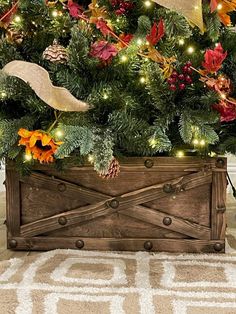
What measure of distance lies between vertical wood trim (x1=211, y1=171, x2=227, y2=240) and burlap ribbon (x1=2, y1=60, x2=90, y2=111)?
39cm

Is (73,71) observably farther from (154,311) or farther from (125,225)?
(154,311)

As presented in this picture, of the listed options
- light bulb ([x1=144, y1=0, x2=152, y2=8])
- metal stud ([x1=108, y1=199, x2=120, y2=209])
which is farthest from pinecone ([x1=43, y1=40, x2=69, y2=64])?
metal stud ([x1=108, y1=199, x2=120, y2=209])

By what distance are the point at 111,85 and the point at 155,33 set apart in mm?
148

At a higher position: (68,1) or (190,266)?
(68,1)

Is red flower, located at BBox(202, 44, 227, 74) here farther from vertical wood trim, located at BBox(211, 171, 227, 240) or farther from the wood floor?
the wood floor

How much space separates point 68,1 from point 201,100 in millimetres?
384

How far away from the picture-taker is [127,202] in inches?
49.5

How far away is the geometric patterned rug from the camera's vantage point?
949 mm

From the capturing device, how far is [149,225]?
128 centimetres

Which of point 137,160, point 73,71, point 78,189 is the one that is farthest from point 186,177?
point 73,71

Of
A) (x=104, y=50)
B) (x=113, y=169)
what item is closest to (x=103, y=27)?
(x=104, y=50)

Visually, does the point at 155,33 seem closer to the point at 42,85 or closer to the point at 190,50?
the point at 190,50

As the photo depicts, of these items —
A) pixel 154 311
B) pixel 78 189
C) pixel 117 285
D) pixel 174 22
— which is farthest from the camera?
pixel 78 189

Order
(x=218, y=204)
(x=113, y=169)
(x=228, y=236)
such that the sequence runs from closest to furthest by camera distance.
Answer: (x=113, y=169) < (x=218, y=204) < (x=228, y=236)
